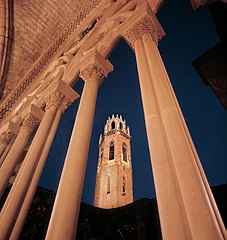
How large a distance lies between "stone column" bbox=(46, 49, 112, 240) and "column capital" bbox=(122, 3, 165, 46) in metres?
0.98

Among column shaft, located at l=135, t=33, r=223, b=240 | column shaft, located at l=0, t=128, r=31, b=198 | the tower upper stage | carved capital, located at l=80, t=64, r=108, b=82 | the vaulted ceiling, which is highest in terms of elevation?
the tower upper stage

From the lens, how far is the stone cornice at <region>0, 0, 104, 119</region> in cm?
735

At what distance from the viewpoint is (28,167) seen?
3971 mm

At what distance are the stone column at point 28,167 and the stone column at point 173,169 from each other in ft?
9.47

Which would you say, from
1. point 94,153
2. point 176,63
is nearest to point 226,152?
point 176,63

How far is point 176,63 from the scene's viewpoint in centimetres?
3284

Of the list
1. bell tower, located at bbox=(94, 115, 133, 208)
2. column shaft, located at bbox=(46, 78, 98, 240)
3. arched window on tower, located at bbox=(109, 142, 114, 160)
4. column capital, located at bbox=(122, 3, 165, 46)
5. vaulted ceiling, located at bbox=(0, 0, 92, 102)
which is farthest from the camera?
arched window on tower, located at bbox=(109, 142, 114, 160)

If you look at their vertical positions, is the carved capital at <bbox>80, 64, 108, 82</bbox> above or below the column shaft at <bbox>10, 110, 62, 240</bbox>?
above

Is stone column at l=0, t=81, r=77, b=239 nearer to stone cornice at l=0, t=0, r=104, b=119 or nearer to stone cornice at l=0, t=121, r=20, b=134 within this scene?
stone cornice at l=0, t=121, r=20, b=134

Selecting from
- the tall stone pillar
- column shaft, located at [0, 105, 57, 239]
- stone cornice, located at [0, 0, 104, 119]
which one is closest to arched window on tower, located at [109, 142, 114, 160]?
stone cornice, located at [0, 0, 104, 119]

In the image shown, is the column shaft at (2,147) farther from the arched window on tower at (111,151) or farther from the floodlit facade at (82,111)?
the arched window on tower at (111,151)

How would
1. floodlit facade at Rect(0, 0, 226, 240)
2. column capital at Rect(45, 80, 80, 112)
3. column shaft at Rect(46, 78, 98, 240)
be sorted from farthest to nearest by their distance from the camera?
column capital at Rect(45, 80, 80, 112), column shaft at Rect(46, 78, 98, 240), floodlit facade at Rect(0, 0, 226, 240)

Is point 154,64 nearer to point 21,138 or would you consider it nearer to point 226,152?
point 21,138

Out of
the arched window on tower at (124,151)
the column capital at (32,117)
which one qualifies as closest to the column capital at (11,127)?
the column capital at (32,117)
